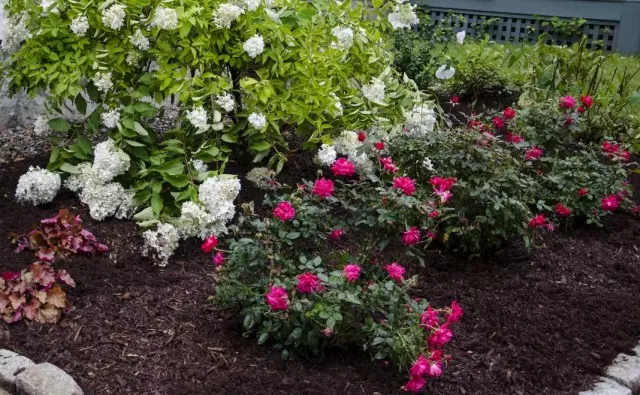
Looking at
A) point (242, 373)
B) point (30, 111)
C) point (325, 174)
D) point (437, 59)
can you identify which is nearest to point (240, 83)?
point (325, 174)

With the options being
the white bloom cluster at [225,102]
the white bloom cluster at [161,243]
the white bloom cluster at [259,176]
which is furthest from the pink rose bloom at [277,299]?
the white bloom cluster at [259,176]

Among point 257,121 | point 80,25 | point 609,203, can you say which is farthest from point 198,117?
point 609,203

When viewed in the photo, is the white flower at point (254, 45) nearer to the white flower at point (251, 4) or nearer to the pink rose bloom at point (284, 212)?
the white flower at point (251, 4)

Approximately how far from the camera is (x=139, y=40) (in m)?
4.45

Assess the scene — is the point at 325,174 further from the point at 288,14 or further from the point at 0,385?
the point at 0,385

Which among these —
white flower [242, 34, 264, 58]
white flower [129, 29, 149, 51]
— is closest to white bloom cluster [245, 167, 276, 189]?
white flower [242, 34, 264, 58]

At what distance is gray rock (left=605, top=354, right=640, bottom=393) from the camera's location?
3.35 meters

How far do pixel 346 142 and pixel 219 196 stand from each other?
102 centimetres

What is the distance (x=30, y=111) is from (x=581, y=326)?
421 centimetres

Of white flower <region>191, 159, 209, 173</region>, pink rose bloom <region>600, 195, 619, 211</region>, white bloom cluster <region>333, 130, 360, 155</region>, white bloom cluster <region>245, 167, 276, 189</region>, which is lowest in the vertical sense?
white bloom cluster <region>245, 167, 276, 189</region>

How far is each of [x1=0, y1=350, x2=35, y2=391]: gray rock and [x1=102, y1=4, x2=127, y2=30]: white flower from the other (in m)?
1.87

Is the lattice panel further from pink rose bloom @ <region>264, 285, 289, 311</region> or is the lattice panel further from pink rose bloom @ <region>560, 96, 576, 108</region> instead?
pink rose bloom @ <region>264, 285, 289, 311</region>

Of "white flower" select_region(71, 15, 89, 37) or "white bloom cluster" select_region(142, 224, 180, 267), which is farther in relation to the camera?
"white flower" select_region(71, 15, 89, 37)

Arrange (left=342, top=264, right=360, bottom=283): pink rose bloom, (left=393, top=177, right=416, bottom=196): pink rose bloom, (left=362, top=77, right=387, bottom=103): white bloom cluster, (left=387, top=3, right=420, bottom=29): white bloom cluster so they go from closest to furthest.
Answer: (left=342, top=264, right=360, bottom=283): pink rose bloom < (left=393, top=177, right=416, bottom=196): pink rose bloom < (left=362, top=77, right=387, bottom=103): white bloom cluster < (left=387, top=3, right=420, bottom=29): white bloom cluster
